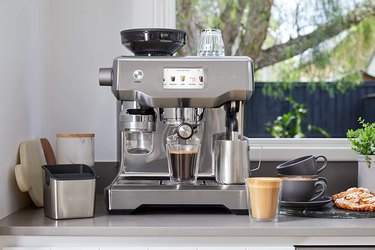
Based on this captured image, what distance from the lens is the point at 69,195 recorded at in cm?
199

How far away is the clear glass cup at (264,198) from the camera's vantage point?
194 centimetres

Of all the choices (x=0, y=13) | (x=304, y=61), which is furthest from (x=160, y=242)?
(x=304, y=61)

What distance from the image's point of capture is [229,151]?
6.89ft

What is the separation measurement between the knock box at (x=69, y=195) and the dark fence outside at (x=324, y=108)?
3.08 metres

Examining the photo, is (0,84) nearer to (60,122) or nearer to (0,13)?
(0,13)

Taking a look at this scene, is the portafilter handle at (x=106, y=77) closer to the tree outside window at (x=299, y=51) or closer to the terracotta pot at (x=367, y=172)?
the terracotta pot at (x=367, y=172)

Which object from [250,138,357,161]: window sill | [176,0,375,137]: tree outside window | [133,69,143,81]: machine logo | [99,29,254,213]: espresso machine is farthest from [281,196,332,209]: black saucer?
[176,0,375,137]: tree outside window

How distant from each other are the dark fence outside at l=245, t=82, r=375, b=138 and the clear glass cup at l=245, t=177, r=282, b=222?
3.06 m

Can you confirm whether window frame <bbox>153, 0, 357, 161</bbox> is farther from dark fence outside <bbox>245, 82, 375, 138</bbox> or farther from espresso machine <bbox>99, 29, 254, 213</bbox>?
dark fence outside <bbox>245, 82, 375, 138</bbox>

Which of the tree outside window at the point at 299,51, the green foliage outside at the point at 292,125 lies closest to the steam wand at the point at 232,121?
the tree outside window at the point at 299,51

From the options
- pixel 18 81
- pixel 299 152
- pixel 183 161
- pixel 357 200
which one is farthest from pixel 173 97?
pixel 299 152

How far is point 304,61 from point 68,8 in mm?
2357

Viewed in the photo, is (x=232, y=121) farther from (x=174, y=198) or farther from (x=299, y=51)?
(x=299, y=51)

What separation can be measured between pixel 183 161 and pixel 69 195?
36 centimetres
